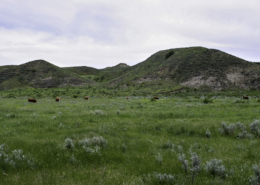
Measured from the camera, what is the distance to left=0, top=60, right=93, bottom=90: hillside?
Result: 8612 centimetres

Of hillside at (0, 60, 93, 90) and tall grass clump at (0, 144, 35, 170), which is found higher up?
hillside at (0, 60, 93, 90)

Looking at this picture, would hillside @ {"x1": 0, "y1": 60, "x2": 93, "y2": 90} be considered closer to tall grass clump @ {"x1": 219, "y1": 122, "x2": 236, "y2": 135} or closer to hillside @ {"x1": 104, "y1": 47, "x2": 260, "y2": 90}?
hillside @ {"x1": 104, "y1": 47, "x2": 260, "y2": 90}

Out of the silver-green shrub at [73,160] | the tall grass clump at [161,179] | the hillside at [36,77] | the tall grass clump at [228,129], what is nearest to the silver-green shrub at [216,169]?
the tall grass clump at [161,179]

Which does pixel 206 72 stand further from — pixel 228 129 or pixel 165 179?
pixel 165 179

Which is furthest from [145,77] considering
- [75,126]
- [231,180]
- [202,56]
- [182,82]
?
[231,180]

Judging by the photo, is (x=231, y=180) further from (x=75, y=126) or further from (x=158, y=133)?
(x=75, y=126)

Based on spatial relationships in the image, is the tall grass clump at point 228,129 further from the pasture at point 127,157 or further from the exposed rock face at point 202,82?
the exposed rock face at point 202,82

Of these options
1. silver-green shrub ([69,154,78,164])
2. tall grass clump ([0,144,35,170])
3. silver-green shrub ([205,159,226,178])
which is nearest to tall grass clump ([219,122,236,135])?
silver-green shrub ([205,159,226,178])

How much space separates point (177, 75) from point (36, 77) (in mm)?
76404

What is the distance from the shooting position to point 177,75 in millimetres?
70812

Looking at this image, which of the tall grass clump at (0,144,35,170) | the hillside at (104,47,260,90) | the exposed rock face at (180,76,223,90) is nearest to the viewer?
the tall grass clump at (0,144,35,170)

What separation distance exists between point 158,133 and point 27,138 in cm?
651

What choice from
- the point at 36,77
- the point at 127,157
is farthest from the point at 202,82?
the point at 36,77

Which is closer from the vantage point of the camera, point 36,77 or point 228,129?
point 228,129
